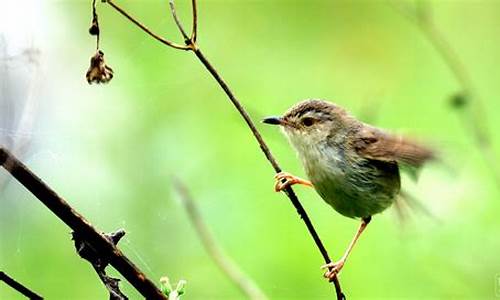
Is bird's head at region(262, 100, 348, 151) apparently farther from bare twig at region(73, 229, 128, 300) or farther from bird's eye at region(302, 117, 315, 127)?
bare twig at region(73, 229, 128, 300)

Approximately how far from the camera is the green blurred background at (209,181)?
4.08 metres

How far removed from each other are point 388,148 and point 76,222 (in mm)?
2166

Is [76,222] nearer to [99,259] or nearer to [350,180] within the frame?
[99,259]

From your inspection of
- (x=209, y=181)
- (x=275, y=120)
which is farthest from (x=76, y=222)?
(x=209, y=181)

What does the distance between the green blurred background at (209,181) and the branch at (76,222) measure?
4.04 ft

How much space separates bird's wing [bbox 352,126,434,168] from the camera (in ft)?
10.7

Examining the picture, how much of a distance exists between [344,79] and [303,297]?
11.0 feet

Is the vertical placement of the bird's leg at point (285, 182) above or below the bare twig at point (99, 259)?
above

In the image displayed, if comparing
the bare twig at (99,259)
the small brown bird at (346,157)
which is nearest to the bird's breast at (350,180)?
the small brown bird at (346,157)

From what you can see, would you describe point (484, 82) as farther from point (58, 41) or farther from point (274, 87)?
point (58, 41)

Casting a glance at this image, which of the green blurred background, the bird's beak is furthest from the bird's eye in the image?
the green blurred background

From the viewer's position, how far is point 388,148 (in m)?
3.55

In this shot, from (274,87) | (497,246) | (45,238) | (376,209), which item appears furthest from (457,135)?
(45,238)

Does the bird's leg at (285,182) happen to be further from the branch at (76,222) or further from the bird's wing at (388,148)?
the branch at (76,222)
